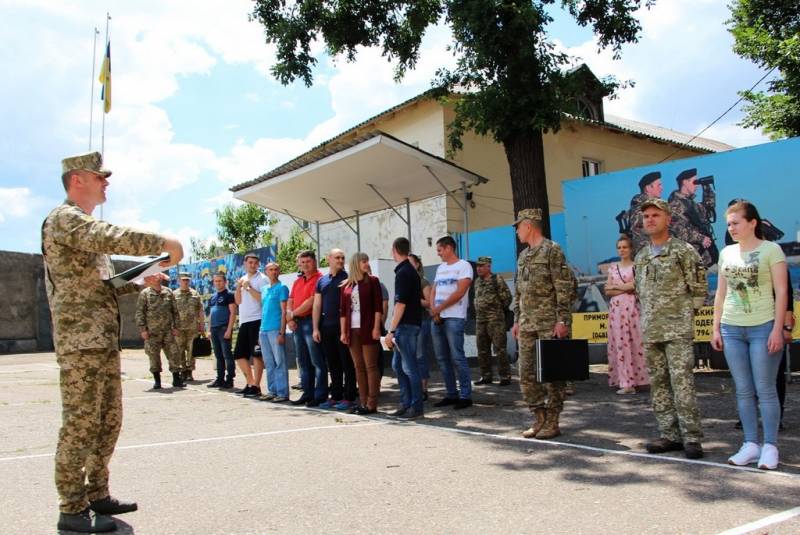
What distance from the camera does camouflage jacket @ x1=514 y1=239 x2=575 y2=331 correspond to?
604 cm

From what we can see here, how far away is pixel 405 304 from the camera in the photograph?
7.79 m

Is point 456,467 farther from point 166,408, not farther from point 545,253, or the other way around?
point 166,408

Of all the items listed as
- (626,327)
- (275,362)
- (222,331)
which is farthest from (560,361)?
(222,331)

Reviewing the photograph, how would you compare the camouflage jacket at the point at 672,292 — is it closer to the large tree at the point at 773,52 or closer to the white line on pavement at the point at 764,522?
the white line on pavement at the point at 764,522

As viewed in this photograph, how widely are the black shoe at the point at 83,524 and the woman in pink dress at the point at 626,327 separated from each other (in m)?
6.84

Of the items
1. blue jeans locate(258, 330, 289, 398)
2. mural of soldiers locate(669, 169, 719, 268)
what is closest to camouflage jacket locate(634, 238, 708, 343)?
blue jeans locate(258, 330, 289, 398)

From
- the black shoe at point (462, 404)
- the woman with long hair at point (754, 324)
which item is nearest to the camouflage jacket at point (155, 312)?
the black shoe at point (462, 404)

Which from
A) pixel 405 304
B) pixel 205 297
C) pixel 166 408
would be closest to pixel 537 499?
pixel 405 304

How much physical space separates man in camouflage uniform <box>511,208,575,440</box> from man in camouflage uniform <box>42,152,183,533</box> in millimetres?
3408

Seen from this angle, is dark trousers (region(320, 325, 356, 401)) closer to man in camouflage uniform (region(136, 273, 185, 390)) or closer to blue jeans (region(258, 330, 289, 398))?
blue jeans (region(258, 330, 289, 398))

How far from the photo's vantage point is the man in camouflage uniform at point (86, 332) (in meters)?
3.68

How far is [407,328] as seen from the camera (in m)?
7.82

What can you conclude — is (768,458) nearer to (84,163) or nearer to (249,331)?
(84,163)

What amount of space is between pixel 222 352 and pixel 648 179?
7484mm
